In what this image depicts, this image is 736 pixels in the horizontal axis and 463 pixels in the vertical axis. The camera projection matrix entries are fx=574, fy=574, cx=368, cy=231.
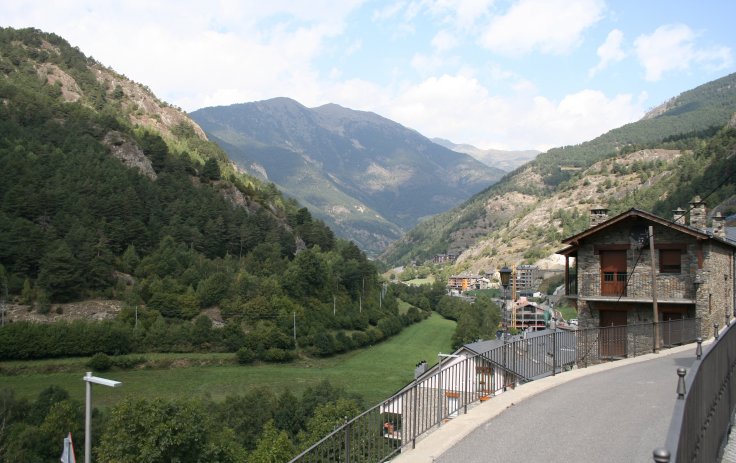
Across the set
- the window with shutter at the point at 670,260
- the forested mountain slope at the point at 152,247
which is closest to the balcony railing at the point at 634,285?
the window with shutter at the point at 670,260

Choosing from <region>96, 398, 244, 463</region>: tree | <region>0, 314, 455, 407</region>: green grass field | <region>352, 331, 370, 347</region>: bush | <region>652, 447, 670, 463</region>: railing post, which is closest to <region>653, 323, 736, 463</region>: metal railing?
<region>652, 447, 670, 463</region>: railing post

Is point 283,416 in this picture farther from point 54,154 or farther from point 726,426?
point 54,154

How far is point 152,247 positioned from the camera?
83625mm

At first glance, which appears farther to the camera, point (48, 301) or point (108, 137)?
point (108, 137)

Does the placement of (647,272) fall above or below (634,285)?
above

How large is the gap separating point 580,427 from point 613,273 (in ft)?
57.0

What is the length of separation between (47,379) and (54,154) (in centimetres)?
3928

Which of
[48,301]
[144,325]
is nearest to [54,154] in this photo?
[48,301]

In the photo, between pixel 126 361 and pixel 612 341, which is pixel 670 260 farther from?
pixel 126 361

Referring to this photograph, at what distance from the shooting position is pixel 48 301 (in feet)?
225

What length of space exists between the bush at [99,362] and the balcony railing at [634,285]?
52.7 meters

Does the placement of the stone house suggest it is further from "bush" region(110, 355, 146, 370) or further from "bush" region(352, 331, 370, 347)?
"bush" region(352, 331, 370, 347)

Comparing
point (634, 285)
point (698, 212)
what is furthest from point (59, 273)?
point (698, 212)

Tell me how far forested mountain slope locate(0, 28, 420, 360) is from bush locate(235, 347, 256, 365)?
1.35 metres
